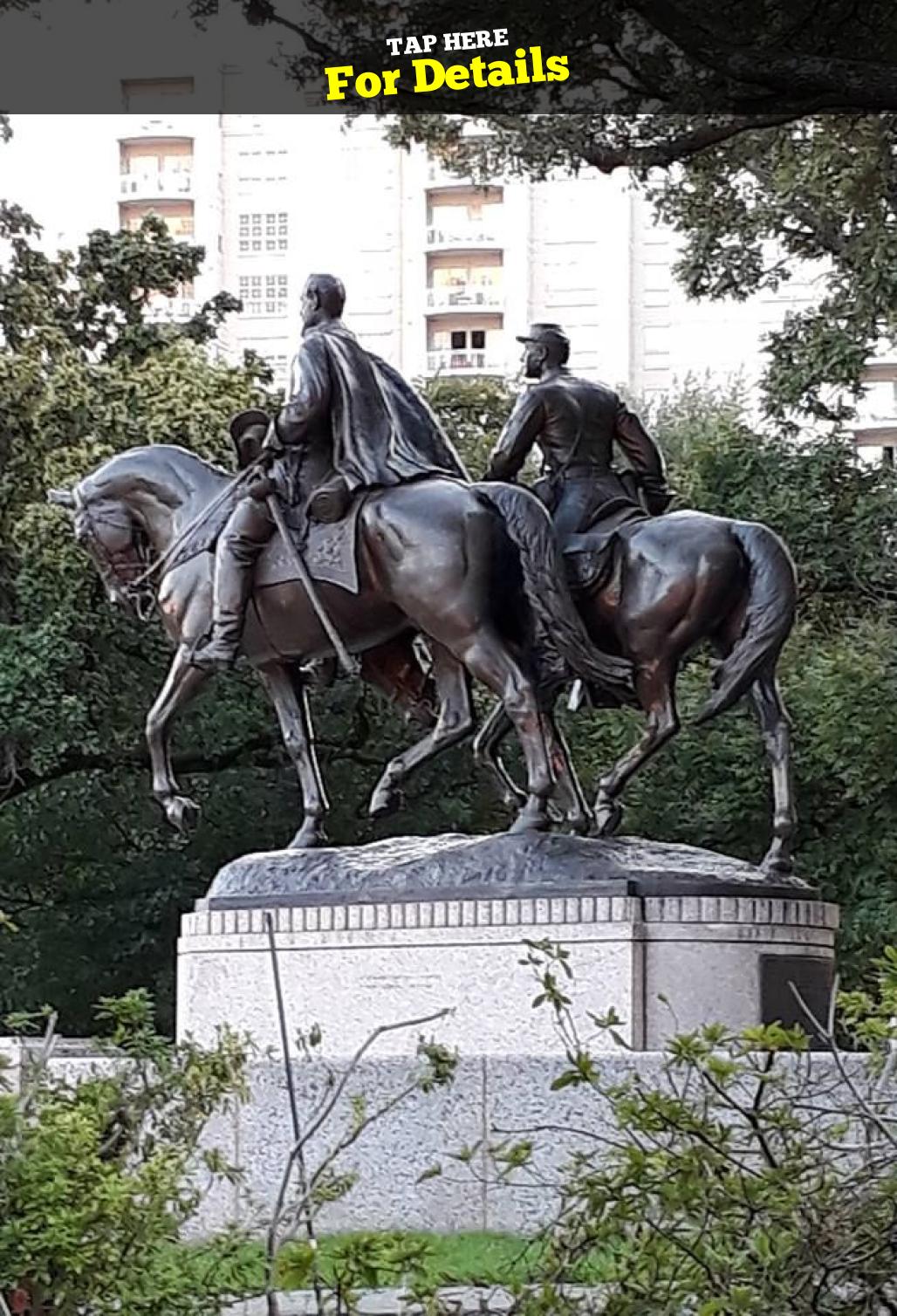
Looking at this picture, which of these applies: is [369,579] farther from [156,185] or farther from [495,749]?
[156,185]

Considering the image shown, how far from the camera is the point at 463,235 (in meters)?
46.7

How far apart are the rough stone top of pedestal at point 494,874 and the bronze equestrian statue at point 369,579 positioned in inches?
11.5

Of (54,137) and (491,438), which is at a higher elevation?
(54,137)

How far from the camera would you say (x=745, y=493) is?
2547cm

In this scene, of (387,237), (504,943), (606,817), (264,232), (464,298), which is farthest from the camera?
(464,298)

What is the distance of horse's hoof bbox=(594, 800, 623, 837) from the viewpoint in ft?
41.5

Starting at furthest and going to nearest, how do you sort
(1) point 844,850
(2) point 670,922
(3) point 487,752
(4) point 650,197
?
(1) point 844,850 < (4) point 650,197 < (3) point 487,752 < (2) point 670,922

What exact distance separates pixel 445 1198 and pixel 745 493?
15769 mm

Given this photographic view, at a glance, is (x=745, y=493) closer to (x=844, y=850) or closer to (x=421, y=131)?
(x=844, y=850)

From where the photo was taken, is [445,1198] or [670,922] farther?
[670,922]

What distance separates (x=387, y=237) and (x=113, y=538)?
3358 centimetres

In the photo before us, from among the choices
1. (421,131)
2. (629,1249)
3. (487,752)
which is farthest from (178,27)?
(629,1249)

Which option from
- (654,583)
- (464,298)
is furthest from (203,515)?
(464,298)

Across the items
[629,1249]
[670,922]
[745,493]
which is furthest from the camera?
[745,493]
